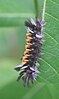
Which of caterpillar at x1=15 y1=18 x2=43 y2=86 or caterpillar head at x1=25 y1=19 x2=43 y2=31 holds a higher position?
caterpillar head at x1=25 y1=19 x2=43 y2=31

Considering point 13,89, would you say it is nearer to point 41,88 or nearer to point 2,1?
point 41,88

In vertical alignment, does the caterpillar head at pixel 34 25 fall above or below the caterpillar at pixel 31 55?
above

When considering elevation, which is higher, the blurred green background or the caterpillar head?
the caterpillar head

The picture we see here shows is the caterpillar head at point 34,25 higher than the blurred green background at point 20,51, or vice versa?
the caterpillar head at point 34,25

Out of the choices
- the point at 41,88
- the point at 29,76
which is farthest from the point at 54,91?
the point at 29,76

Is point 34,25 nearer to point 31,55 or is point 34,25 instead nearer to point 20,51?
point 31,55

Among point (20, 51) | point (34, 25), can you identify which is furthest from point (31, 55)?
point (20, 51)
